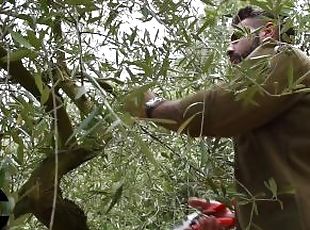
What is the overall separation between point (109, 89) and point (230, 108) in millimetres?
267

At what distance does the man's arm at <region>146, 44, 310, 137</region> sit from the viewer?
4.80 feet

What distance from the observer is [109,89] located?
1.39 metres

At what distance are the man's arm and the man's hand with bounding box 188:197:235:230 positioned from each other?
0.50 feet

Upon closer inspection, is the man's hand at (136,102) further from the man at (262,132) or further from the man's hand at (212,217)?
the man's hand at (212,217)

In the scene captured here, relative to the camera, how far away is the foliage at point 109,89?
1.07 m

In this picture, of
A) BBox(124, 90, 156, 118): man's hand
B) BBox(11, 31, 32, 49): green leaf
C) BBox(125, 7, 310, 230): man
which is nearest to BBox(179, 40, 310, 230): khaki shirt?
BBox(125, 7, 310, 230): man

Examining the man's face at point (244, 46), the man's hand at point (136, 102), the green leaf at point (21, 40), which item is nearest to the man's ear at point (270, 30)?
the man's face at point (244, 46)

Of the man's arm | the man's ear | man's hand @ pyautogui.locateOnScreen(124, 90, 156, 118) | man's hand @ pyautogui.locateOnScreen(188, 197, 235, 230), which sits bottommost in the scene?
man's hand @ pyautogui.locateOnScreen(188, 197, 235, 230)

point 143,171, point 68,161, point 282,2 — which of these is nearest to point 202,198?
point 143,171

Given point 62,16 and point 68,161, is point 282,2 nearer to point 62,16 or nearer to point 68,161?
point 62,16

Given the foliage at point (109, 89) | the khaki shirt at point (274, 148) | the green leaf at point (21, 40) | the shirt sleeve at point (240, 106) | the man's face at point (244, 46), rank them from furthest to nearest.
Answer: the man's face at point (244, 46), the khaki shirt at point (274, 148), the shirt sleeve at point (240, 106), the foliage at point (109, 89), the green leaf at point (21, 40)

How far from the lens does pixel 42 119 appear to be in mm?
1155

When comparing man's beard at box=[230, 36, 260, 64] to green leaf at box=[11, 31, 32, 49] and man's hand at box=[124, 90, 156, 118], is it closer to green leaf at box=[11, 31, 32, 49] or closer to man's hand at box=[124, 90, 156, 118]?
man's hand at box=[124, 90, 156, 118]

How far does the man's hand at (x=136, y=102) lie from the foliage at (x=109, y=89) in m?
0.02
